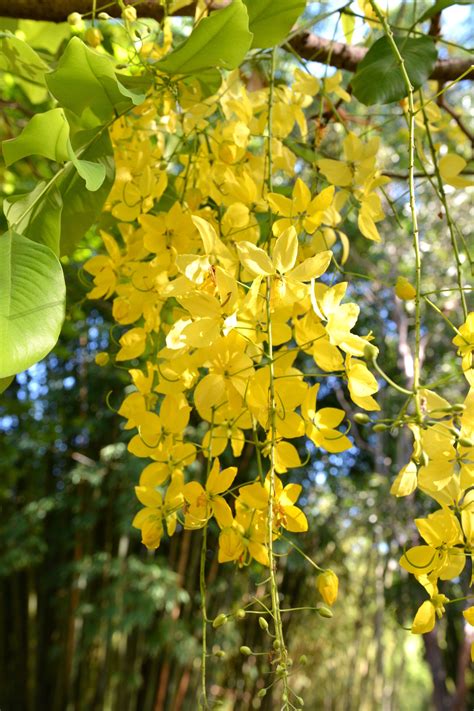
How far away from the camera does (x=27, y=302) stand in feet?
0.84

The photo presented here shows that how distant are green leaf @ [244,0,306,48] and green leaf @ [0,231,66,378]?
0.55 ft

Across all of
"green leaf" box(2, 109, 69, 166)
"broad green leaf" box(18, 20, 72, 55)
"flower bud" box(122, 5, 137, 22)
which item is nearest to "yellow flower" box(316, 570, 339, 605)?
"green leaf" box(2, 109, 69, 166)

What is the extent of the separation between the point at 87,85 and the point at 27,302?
0.12 metres

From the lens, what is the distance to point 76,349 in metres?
2.71

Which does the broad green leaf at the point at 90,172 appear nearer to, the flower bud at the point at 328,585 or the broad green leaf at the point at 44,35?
the flower bud at the point at 328,585

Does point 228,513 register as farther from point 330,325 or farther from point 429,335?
point 429,335

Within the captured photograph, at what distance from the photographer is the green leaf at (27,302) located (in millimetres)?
240

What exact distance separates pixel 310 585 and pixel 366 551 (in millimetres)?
379

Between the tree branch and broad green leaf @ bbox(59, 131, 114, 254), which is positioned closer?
broad green leaf @ bbox(59, 131, 114, 254)

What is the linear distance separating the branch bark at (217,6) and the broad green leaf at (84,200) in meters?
0.12

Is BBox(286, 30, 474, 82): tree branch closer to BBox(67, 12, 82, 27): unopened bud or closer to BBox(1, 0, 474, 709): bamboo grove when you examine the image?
BBox(1, 0, 474, 709): bamboo grove

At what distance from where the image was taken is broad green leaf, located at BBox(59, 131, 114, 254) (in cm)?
35

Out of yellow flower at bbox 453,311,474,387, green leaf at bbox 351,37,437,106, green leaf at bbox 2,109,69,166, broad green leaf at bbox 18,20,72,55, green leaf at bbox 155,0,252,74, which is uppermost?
broad green leaf at bbox 18,20,72,55

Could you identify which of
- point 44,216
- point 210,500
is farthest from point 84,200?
point 210,500
